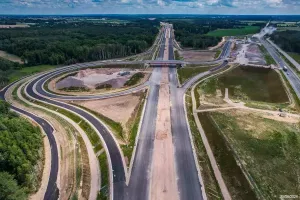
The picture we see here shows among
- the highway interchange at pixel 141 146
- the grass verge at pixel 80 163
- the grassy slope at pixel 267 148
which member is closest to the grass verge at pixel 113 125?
the highway interchange at pixel 141 146

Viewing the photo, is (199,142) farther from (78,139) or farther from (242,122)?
(78,139)

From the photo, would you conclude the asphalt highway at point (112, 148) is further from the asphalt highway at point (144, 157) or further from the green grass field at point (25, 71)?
the green grass field at point (25, 71)

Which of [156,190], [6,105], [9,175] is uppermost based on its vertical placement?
[6,105]

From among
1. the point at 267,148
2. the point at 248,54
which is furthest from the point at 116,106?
the point at 248,54

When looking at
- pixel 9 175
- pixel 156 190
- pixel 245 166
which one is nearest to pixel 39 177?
pixel 9 175

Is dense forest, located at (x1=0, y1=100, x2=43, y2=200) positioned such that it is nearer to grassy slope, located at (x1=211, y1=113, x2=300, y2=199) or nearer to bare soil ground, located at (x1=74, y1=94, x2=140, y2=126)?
bare soil ground, located at (x1=74, y1=94, x2=140, y2=126)

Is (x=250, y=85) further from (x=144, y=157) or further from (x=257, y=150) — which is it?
(x=144, y=157)

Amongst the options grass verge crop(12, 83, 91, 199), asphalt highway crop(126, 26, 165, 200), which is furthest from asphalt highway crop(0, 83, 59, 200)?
asphalt highway crop(126, 26, 165, 200)
